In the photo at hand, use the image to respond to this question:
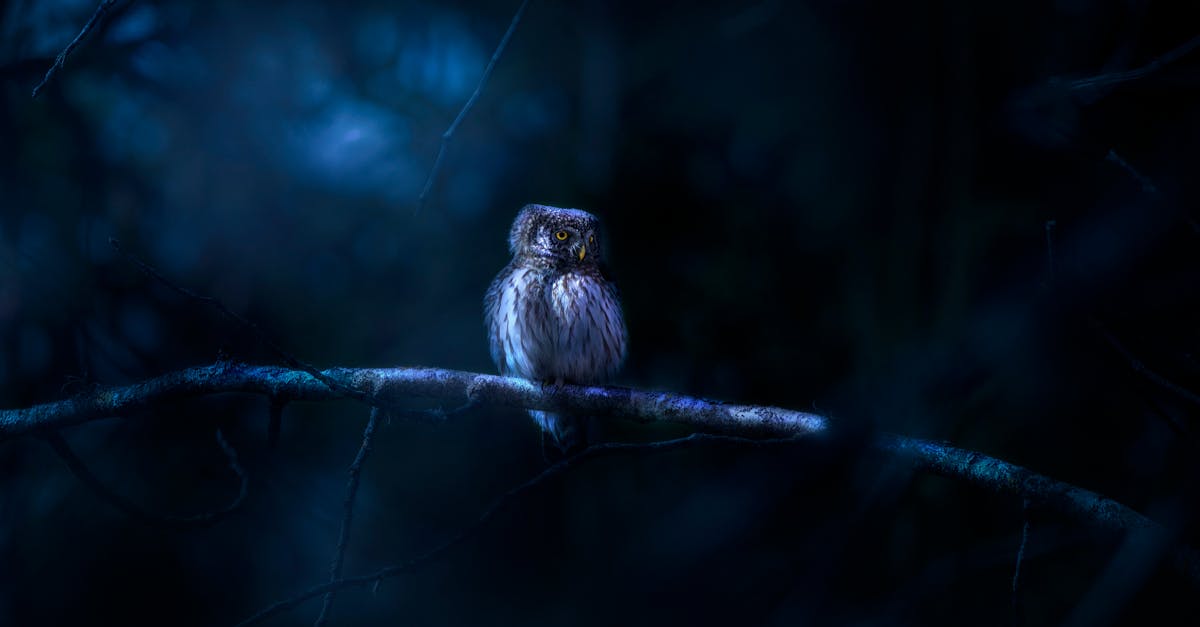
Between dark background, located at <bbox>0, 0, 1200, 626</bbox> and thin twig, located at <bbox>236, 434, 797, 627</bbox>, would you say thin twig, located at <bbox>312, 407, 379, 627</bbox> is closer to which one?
thin twig, located at <bbox>236, 434, 797, 627</bbox>

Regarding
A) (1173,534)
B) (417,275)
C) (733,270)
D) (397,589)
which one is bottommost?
(397,589)

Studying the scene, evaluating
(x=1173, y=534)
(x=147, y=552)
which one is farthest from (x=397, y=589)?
(x=1173, y=534)

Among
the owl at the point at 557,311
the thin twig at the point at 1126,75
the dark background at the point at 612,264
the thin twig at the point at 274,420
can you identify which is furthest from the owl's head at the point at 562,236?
the thin twig at the point at 1126,75

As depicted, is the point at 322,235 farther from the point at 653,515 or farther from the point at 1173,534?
the point at 1173,534

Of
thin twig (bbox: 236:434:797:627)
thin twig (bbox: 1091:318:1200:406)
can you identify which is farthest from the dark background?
thin twig (bbox: 1091:318:1200:406)

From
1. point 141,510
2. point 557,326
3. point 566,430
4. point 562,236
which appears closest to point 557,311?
point 557,326

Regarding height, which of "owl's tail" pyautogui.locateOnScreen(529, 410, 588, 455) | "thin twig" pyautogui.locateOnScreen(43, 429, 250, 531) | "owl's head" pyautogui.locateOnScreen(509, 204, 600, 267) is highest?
"owl's head" pyautogui.locateOnScreen(509, 204, 600, 267)
